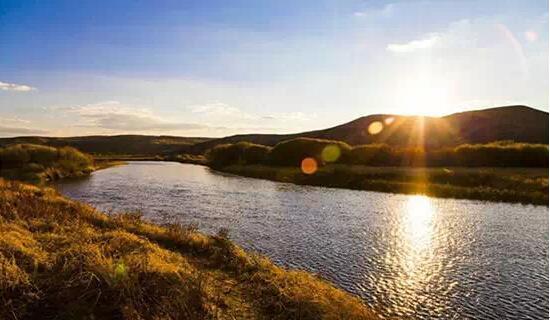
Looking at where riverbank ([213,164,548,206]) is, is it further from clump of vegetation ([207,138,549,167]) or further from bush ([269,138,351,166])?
bush ([269,138,351,166])

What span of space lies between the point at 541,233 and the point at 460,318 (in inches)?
684

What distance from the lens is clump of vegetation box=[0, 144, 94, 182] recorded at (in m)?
58.7

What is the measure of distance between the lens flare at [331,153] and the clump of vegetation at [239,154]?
13029mm

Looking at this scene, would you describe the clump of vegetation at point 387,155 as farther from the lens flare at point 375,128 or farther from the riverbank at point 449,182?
the lens flare at point 375,128

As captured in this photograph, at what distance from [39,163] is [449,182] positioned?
58.4 metres

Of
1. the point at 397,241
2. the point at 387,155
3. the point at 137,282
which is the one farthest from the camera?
the point at 387,155

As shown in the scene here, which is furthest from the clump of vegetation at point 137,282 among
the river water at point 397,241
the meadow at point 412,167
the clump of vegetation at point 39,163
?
the clump of vegetation at point 39,163

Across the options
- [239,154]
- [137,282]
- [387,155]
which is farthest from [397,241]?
[239,154]

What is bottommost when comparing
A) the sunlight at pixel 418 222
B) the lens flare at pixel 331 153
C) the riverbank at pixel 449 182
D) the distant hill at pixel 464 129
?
the sunlight at pixel 418 222

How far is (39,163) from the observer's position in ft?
217

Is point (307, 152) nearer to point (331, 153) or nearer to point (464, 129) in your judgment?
point (331, 153)

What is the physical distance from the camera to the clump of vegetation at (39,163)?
58.7 m

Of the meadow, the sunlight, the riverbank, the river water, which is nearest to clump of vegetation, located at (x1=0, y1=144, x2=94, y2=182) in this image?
the river water

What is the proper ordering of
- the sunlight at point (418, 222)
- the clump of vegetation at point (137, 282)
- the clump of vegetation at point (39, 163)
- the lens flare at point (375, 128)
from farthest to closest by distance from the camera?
the lens flare at point (375, 128) < the clump of vegetation at point (39, 163) < the sunlight at point (418, 222) < the clump of vegetation at point (137, 282)
